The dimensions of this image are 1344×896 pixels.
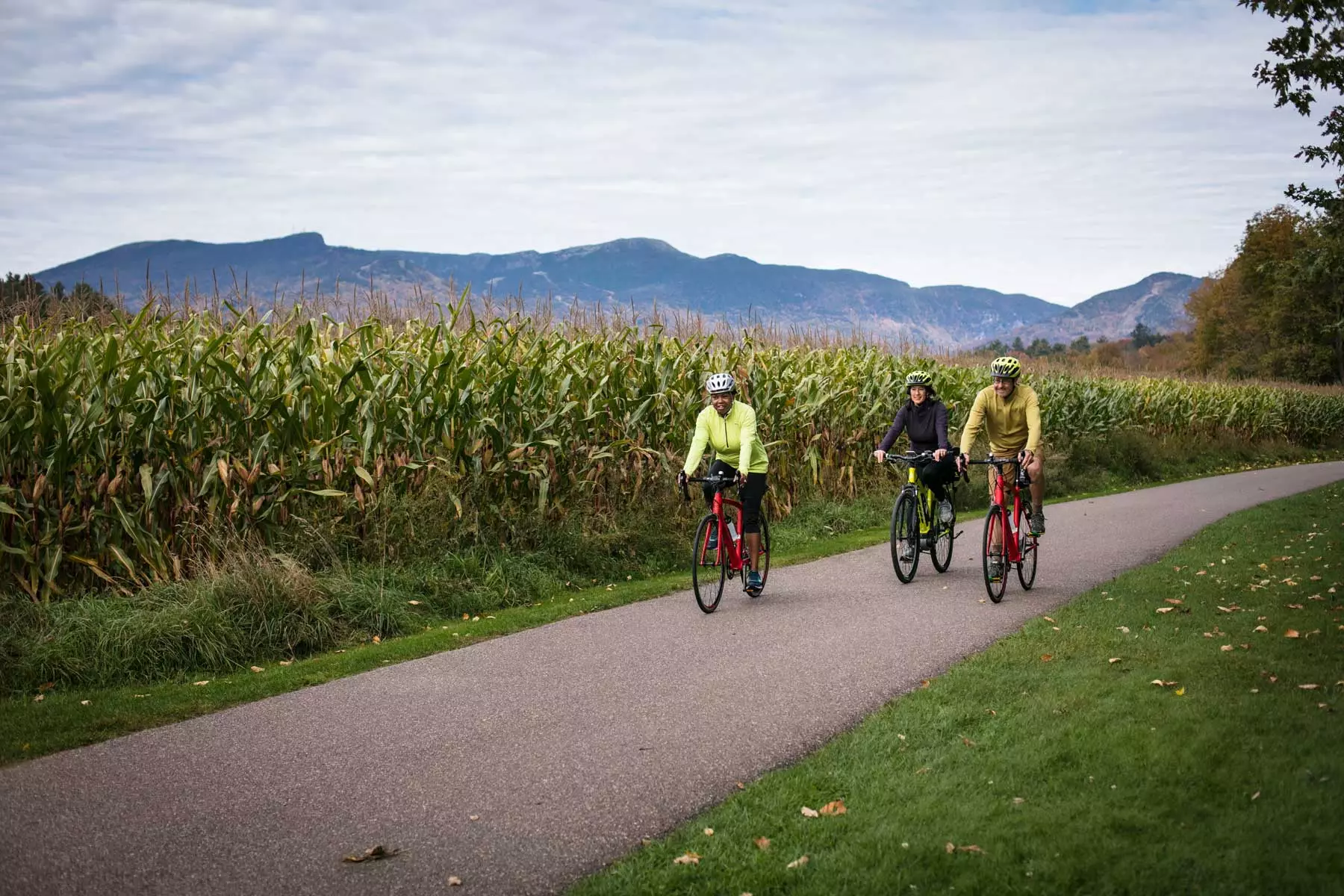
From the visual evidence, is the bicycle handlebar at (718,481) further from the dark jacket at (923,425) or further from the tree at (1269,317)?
the tree at (1269,317)

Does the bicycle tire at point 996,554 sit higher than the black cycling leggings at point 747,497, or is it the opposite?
the black cycling leggings at point 747,497

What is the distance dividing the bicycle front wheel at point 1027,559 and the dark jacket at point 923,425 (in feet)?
4.49

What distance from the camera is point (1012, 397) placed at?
1088 centimetres

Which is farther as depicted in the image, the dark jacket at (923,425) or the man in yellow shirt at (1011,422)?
the dark jacket at (923,425)

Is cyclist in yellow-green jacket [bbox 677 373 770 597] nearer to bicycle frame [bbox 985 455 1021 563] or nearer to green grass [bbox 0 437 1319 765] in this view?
green grass [bbox 0 437 1319 765]

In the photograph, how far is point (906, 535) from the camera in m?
11.3

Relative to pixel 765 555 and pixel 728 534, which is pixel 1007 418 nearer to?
pixel 765 555

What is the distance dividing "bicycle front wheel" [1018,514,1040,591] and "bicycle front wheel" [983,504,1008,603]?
48 centimetres

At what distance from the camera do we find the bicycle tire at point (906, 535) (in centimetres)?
1106

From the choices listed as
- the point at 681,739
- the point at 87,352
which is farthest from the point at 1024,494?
the point at 87,352

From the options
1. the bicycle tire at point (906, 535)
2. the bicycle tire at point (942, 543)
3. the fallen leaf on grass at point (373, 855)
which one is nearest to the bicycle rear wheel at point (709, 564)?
the bicycle tire at point (906, 535)

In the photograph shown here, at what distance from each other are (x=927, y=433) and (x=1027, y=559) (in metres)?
1.76

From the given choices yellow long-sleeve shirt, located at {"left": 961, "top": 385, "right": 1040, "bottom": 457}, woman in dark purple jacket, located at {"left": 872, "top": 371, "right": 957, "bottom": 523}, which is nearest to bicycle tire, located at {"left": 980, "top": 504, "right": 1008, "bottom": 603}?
yellow long-sleeve shirt, located at {"left": 961, "top": 385, "right": 1040, "bottom": 457}

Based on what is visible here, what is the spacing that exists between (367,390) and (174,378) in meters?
1.81
